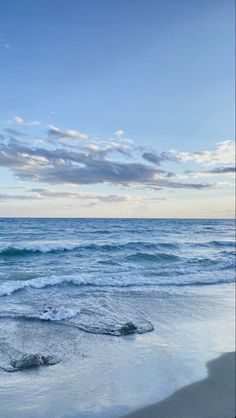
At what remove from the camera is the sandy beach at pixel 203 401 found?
4.41m

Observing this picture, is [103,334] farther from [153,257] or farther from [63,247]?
[63,247]

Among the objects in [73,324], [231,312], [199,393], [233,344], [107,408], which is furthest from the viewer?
[231,312]

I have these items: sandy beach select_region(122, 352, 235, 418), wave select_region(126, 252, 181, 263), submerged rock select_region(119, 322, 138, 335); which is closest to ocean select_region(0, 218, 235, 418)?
submerged rock select_region(119, 322, 138, 335)

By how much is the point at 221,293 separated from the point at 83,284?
3866mm

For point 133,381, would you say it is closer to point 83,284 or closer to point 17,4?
point 17,4

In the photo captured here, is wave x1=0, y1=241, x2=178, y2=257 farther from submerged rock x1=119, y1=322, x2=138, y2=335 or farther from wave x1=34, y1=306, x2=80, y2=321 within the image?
submerged rock x1=119, y1=322, x2=138, y2=335

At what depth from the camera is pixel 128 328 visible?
7.18m

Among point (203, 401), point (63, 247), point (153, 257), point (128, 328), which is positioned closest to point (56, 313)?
point (128, 328)

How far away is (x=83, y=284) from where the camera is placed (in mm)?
11500

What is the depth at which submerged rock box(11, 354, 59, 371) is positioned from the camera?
17.7ft

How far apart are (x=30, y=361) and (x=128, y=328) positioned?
86.3 inches

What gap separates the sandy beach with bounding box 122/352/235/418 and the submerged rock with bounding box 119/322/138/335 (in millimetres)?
1712

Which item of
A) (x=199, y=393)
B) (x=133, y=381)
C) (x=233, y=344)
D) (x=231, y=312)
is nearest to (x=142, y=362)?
(x=133, y=381)

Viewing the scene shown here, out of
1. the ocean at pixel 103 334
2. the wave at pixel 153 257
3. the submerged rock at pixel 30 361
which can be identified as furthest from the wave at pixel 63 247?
the submerged rock at pixel 30 361
